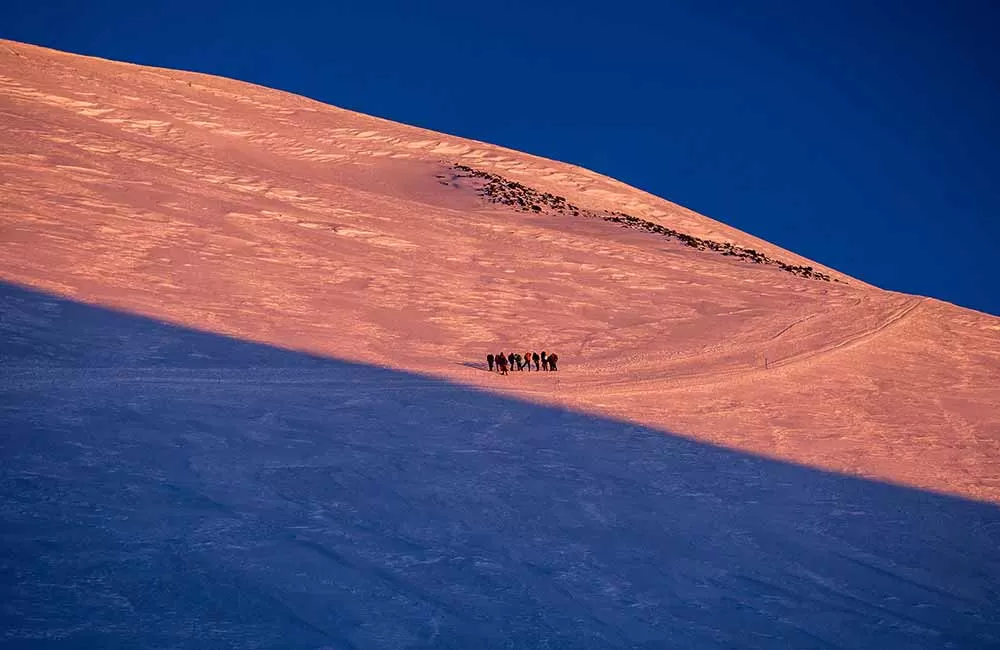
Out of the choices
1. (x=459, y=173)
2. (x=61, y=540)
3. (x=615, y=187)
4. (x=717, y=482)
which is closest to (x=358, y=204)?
(x=459, y=173)

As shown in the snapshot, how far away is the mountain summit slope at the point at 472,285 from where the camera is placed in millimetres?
17453

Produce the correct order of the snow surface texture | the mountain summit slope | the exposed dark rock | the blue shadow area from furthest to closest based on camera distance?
the exposed dark rock, the mountain summit slope, the snow surface texture, the blue shadow area

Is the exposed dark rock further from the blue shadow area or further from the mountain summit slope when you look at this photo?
the blue shadow area

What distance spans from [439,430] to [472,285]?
9589 mm

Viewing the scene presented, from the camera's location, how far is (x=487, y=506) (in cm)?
1175

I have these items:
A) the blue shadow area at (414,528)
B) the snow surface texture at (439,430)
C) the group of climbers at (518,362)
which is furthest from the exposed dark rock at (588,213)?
the blue shadow area at (414,528)

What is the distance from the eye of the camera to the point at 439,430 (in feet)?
47.6

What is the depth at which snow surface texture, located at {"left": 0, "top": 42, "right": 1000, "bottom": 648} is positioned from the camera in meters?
9.28

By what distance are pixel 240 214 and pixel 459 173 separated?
41.0 ft

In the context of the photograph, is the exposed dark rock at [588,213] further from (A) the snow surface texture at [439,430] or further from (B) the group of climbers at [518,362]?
(B) the group of climbers at [518,362]

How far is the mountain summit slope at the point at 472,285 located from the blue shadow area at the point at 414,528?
6.56ft

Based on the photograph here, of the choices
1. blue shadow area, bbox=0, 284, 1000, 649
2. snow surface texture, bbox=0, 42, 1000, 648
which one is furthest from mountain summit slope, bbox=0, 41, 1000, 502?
blue shadow area, bbox=0, 284, 1000, 649

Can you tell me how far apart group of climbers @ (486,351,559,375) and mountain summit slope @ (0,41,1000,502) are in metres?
0.23

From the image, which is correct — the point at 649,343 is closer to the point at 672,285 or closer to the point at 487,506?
the point at 672,285
